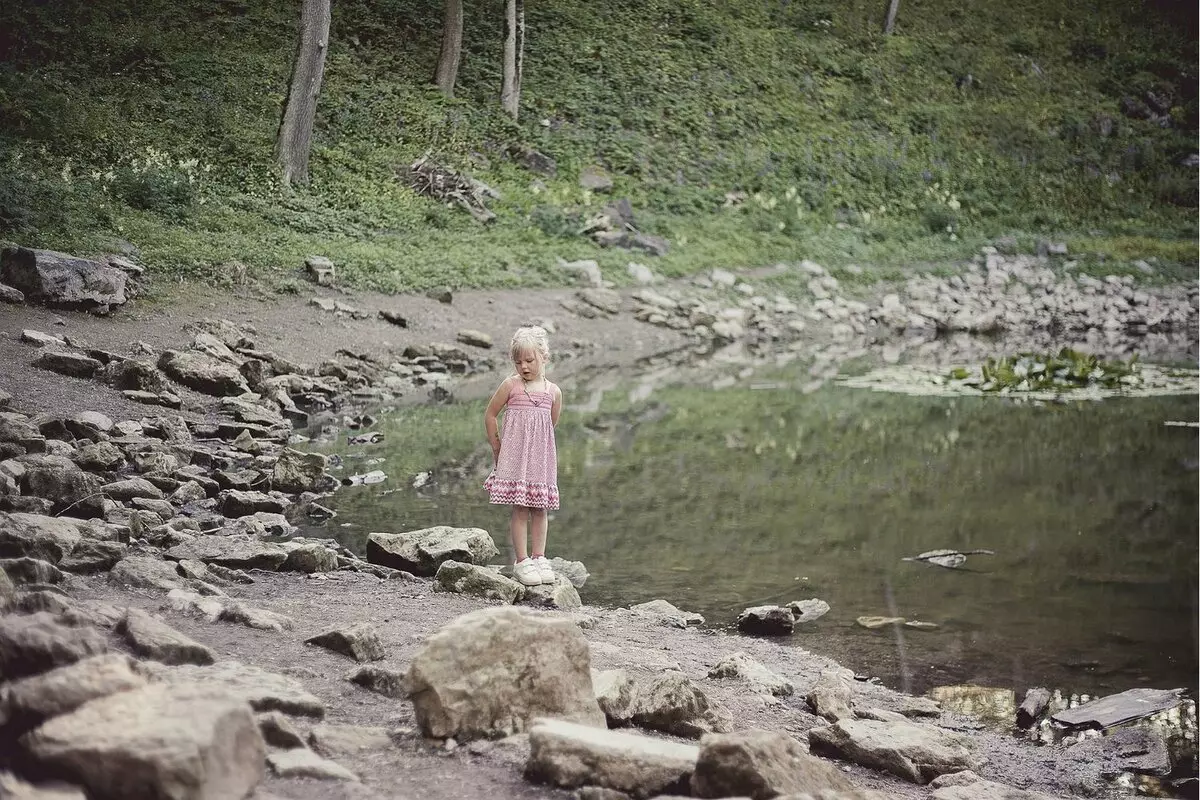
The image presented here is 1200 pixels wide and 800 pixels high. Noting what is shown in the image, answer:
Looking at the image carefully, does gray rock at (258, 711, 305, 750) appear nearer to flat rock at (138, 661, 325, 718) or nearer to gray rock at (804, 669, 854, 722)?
flat rock at (138, 661, 325, 718)

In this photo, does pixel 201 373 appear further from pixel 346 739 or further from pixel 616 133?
pixel 616 133

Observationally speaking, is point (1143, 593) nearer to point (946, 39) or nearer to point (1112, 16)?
point (946, 39)

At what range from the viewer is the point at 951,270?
2859 centimetres

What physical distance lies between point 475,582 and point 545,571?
52 cm

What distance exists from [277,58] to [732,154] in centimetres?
1177

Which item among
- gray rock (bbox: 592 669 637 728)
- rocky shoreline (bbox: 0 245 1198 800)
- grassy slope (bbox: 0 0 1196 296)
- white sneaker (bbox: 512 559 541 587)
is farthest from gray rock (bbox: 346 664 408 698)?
grassy slope (bbox: 0 0 1196 296)

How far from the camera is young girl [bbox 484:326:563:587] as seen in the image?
6598 millimetres

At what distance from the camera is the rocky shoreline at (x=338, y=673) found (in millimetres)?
2906

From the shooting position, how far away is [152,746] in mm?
2625

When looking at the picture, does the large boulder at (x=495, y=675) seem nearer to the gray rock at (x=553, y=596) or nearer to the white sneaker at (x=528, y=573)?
the gray rock at (x=553, y=596)

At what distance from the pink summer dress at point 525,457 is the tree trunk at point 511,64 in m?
21.8

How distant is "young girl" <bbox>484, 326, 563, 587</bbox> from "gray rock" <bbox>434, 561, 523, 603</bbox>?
339mm

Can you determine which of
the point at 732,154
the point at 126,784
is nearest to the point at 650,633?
the point at 126,784

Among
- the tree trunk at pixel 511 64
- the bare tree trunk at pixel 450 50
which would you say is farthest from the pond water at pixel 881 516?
the bare tree trunk at pixel 450 50
